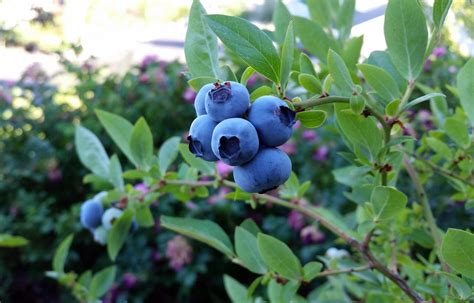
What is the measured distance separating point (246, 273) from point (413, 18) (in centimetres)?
204

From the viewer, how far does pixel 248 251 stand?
0.77m

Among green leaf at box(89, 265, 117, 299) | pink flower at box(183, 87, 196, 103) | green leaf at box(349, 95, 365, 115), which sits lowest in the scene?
pink flower at box(183, 87, 196, 103)

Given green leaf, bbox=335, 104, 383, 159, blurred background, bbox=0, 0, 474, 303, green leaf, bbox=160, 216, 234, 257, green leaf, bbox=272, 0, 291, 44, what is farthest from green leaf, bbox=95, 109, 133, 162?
blurred background, bbox=0, 0, 474, 303

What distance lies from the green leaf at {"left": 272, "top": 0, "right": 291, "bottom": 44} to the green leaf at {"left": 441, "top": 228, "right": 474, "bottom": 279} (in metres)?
0.44

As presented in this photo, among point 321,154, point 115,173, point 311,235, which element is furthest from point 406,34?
point 321,154

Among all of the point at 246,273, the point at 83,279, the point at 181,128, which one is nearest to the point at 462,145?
the point at 83,279

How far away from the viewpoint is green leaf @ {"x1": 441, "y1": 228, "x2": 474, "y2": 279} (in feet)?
1.55

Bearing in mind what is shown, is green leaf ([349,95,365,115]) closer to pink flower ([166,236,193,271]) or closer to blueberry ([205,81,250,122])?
blueberry ([205,81,250,122])

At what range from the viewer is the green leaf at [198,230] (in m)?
0.74

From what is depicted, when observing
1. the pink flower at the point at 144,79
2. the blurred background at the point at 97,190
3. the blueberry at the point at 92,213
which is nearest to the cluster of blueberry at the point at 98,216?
the blueberry at the point at 92,213

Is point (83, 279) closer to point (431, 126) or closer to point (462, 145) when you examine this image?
point (462, 145)

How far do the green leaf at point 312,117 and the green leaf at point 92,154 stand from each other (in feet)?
1.69

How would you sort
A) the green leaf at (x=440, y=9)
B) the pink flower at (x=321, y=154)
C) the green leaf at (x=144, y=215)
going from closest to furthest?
the green leaf at (x=440, y=9)
the green leaf at (x=144, y=215)
the pink flower at (x=321, y=154)

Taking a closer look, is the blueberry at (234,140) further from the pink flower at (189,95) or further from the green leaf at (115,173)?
the pink flower at (189,95)
